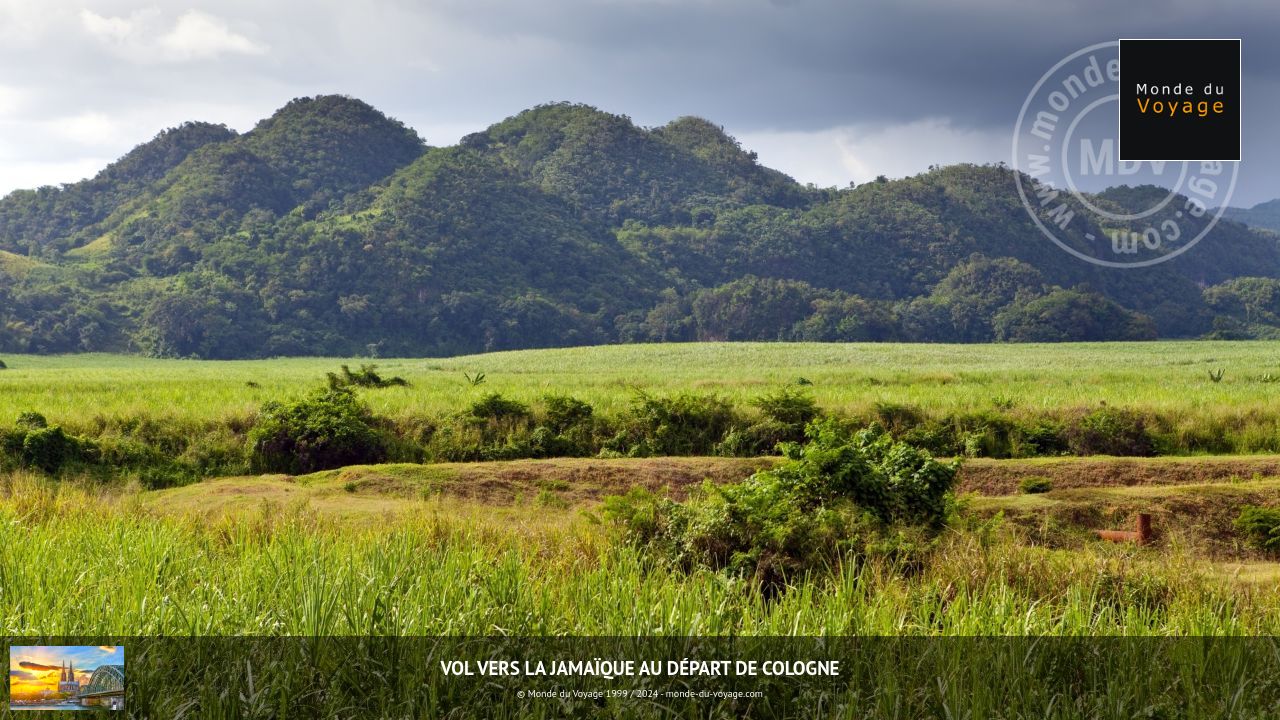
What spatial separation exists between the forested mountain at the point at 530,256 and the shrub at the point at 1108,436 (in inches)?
2943

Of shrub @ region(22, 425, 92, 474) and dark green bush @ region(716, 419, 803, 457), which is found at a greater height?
shrub @ region(22, 425, 92, 474)

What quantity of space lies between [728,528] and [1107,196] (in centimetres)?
19256

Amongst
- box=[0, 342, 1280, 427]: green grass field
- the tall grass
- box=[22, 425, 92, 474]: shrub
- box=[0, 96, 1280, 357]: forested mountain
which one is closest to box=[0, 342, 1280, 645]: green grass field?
the tall grass

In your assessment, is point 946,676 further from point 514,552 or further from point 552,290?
point 552,290

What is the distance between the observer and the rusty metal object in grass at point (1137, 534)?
11.5 meters

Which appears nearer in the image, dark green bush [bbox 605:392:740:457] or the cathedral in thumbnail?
the cathedral in thumbnail

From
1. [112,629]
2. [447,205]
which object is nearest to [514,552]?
[112,629]

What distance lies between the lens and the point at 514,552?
24.6 ft

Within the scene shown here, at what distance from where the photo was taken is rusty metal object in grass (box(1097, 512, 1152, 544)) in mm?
11523

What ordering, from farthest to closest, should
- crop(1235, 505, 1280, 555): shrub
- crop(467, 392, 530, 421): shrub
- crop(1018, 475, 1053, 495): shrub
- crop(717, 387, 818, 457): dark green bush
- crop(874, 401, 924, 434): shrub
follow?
crop(874, 401, 924, 434): shrub
crop(467, 392, 530, 421): shrub
crop(717, 387, 818, 457): dark green bush
crop(1018, 475, 1053, 495): shrub
crop(1235, 505, 1280, 555): shrub

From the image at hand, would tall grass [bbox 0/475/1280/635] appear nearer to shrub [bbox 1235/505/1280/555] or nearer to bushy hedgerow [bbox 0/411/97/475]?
shrub [bbox 1235/505/1280/555]

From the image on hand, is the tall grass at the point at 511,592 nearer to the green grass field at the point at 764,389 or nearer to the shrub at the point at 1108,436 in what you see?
the shrub at the point at 1108,436

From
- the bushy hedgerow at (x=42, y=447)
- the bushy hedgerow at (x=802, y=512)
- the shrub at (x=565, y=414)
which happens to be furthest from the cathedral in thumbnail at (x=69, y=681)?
the shrub at (x=565, y=414)

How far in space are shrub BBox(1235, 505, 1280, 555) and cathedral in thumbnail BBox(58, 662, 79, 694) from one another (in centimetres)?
1313
